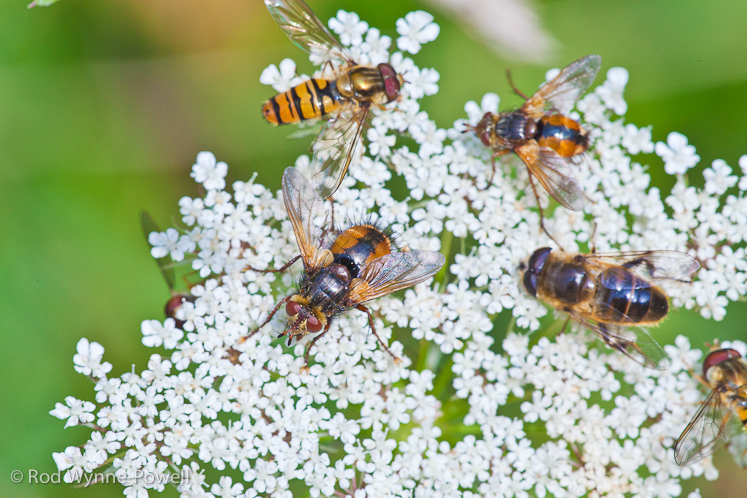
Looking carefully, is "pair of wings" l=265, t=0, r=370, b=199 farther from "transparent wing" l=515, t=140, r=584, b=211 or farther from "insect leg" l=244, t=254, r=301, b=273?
"transparent wing" l=515, t=140, r=584, b=211

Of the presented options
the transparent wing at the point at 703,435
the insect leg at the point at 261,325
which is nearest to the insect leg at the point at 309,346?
the insect leg at the point at 261,325

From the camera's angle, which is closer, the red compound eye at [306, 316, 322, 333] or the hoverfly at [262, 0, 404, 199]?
the red compound eye at [306, 316, 322, 333]

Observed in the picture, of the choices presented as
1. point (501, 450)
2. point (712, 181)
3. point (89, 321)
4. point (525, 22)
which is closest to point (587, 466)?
point (501, 450)

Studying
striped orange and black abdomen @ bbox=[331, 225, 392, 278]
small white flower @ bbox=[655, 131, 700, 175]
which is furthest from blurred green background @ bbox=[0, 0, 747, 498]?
striped orange and black abdomen @ bbox=[331, 225, 392, 278]

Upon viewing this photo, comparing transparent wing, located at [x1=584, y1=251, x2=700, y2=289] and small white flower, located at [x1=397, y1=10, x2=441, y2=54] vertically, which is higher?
small white flower, located at [x1=397, y1=10, x2=441, y2=54]

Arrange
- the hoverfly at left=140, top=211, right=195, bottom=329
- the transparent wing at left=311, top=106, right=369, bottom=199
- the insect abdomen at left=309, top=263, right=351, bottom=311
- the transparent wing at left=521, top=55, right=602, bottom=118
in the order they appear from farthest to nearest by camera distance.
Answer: the transparent wing at left=521, top=55, right=602, bottom=118 → the hoverfly at left=140, top=211, right=195, bottom=329 → the transparent wing at left=311, top=106, right=369, bottom=199 → the insect abdomen at left=309, top=263, right=351, bottom=311

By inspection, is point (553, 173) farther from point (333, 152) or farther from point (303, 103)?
point (303, 103)

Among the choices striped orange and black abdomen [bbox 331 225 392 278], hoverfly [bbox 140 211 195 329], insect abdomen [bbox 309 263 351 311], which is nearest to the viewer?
insect abdomen [bbox 309 263 351 311]

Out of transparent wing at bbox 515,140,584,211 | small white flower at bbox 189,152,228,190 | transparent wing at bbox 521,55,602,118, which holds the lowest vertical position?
transparent wing at bbox 515,140,584,211
